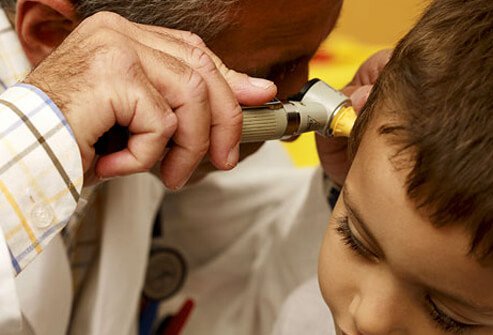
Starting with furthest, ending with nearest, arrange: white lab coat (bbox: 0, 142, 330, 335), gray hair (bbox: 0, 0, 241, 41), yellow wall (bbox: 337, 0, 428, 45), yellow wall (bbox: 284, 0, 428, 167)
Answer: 1. yellow wall (bbox: 337, 0, 428, 45)
2. yellow wall (bbox: 284, 0, 428, 167)
3. white lab coat (bbox: 0, 142, 330, 335)
4. gray hair (bbox: 0, 0, 241, 41)

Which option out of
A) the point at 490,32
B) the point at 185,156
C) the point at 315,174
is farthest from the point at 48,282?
the point at 490,32

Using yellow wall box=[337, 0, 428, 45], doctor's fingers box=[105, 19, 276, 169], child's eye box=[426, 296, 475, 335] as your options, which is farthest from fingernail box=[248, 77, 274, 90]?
yellow wall box=[337, 0, 428, 45]

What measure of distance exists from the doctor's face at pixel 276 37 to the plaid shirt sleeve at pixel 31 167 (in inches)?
8.5

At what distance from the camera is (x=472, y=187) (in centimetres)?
51

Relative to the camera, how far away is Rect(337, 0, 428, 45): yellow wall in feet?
6.03

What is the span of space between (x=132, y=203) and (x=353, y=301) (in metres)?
0.45

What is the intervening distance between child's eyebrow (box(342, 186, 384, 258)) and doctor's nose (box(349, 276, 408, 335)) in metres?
0.03

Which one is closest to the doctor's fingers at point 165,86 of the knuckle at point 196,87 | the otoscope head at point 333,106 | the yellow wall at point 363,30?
the knuckle at point 196,87

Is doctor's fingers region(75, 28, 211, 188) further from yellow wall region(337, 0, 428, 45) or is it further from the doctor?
yellow wall region(337, 0, 428, 45)

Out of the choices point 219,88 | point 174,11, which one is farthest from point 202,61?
point 174,11

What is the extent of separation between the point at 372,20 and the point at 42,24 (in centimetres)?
120

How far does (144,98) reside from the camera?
0.62m

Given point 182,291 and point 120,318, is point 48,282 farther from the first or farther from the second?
point 182,291

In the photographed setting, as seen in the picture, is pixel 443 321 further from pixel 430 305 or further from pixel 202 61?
pixel 202 61
